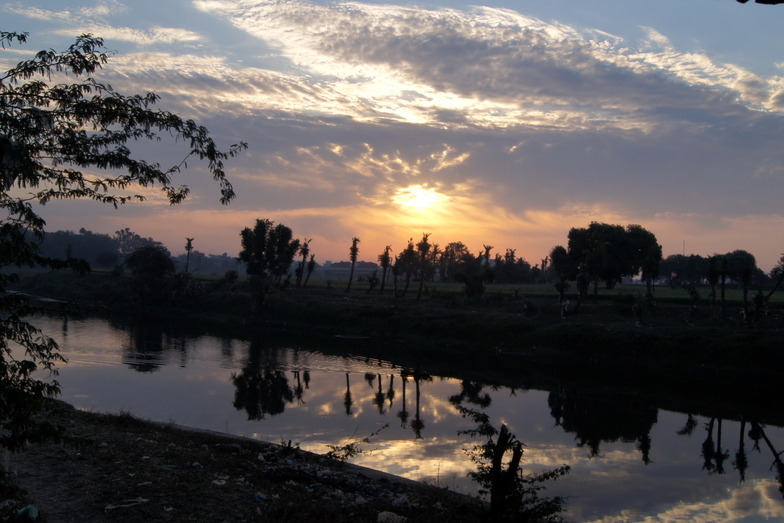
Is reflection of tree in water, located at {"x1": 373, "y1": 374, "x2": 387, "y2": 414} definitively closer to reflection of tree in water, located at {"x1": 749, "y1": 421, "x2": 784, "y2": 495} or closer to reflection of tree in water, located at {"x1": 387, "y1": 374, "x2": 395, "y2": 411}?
reflection of tree in water, located at {"x1": 387, "y1": 374, "x2": 395, "y2": 411}

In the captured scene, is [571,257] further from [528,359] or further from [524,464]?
[524,464]

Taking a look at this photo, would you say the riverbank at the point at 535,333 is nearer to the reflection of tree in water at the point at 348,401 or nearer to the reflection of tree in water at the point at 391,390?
the reflection of tree in water at the point at 391,390

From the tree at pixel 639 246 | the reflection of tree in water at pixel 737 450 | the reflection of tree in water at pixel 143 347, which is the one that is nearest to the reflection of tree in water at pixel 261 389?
the reflection of tree in water at pixel 143 347

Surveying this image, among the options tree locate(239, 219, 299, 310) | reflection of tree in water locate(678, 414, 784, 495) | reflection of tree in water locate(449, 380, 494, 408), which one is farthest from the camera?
tree locate(239, 219, 299, 310)

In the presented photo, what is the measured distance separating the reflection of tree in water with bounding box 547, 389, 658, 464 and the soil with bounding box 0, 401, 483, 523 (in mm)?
12443

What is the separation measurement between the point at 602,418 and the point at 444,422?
28.1 ft

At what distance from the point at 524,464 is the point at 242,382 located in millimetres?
19405

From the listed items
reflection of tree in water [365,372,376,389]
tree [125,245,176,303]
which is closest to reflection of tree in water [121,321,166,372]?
reflection of tree in water [365,372,376,389]

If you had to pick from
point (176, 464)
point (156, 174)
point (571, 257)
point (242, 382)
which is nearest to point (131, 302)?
point (242, 382)

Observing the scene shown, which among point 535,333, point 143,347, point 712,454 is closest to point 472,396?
point 712,454

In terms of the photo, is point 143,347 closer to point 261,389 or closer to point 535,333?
point 261,389

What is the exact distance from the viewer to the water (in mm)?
18250

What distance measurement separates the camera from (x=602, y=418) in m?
29.2

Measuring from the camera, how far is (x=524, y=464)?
67.7 feet
